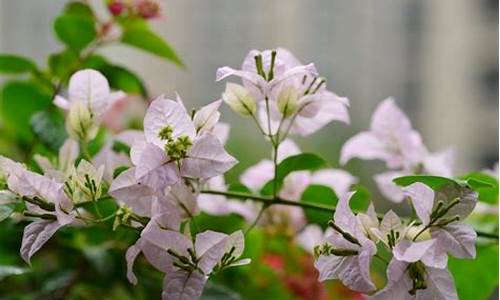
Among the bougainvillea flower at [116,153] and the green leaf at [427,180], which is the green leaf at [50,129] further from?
the green leaf at [427,180]

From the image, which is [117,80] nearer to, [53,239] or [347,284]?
[53,239]

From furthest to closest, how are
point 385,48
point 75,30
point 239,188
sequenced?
point 385,48 < point 75,30 < point 239,188

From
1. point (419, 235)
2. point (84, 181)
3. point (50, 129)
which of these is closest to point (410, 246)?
point (419, 235)

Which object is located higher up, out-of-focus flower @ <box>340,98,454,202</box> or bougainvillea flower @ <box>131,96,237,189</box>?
bougainvillea flower @ <box>131,96,237,189</box>

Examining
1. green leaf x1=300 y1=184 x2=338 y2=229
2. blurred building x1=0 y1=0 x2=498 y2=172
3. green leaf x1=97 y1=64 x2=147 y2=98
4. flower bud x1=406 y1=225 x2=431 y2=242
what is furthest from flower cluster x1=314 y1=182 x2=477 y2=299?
blurred building x1=0 y1=0 x2=498 y2=172

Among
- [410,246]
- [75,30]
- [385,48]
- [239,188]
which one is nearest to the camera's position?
[410,246]

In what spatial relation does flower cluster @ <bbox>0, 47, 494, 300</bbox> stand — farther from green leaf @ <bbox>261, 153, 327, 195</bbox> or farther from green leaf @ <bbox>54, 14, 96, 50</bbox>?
green leaf @ <bbox>54, 14, 96, 50</bbox>

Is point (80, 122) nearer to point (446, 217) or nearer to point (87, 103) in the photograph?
point (87, 103)
